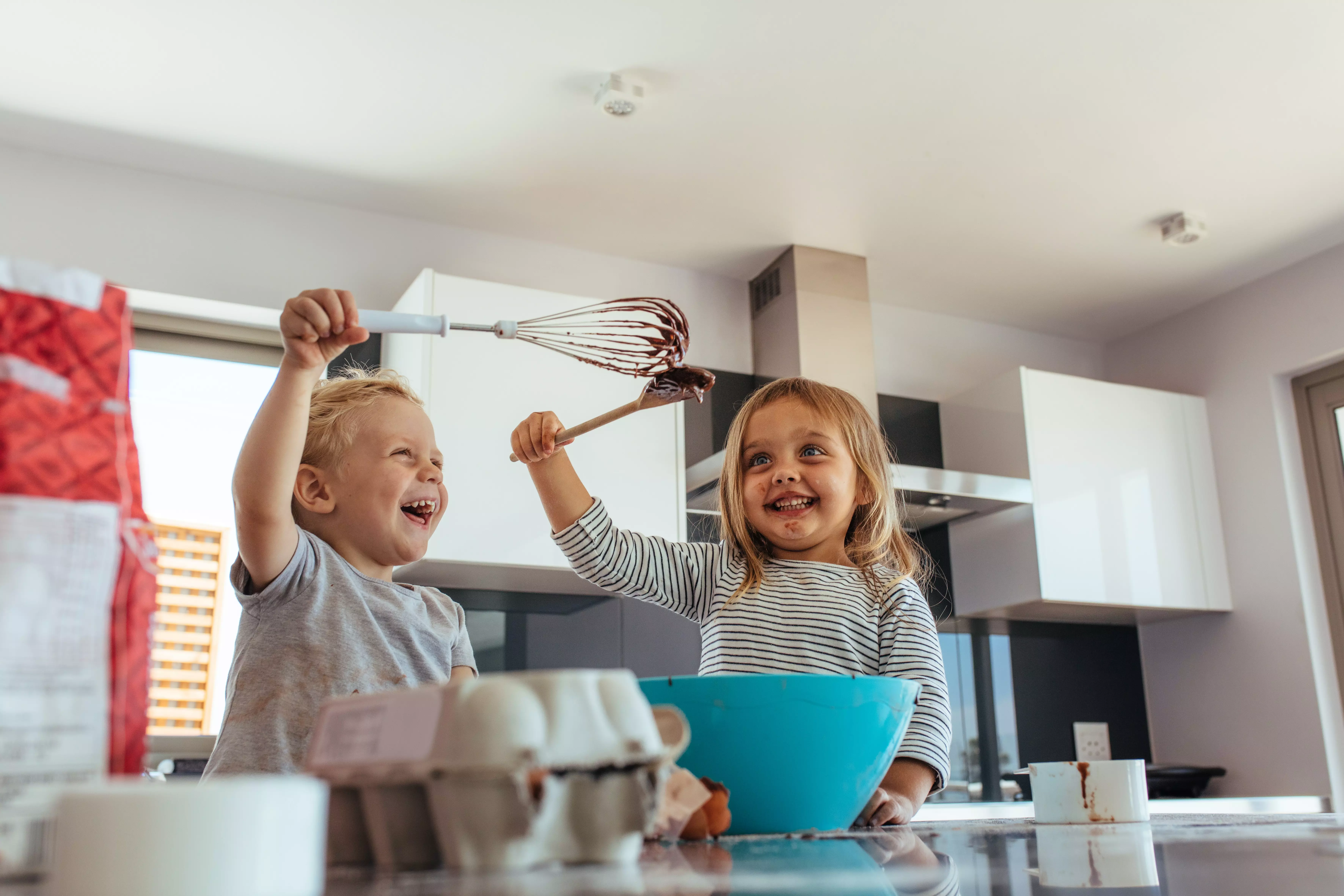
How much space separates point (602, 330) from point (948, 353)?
48.9 inches

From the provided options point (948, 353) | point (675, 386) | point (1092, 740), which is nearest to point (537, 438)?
point (675, 386)

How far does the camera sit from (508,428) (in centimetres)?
233

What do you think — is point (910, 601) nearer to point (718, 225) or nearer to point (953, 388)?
point (718, 225)

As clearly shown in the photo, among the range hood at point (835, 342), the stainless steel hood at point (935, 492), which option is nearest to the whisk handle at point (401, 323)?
the stainless steel hood at point (935, 492)

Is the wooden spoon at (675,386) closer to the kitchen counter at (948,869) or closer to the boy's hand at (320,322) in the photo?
the boy's hand at (320,322)

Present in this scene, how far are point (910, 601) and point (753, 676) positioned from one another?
16.8 inches

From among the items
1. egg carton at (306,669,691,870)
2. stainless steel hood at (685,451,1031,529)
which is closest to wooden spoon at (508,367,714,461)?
egg carton at (306,669,691,870)

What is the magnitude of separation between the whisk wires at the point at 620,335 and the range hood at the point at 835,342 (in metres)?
0.33

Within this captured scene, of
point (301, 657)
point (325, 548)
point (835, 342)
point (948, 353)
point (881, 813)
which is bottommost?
point (881, 813)

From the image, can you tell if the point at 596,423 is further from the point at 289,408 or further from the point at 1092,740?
the point at 1092,740

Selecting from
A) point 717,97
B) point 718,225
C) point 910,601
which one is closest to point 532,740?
point 910,601

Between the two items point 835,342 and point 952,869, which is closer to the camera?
point 952,869

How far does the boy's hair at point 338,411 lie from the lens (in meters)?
1.16

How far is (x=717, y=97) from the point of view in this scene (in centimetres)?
217
